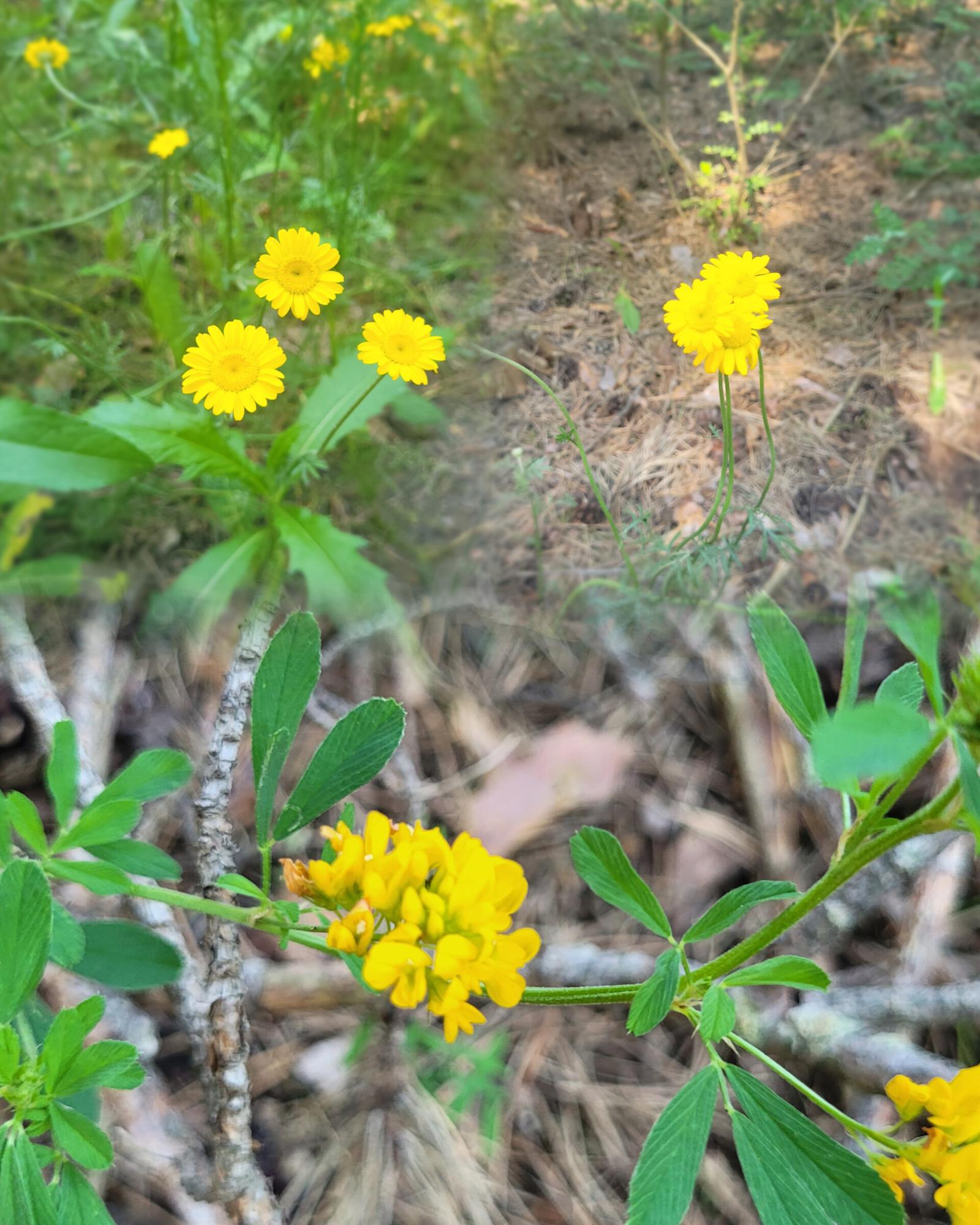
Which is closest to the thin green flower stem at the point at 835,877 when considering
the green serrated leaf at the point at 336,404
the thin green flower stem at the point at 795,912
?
the thin green flower stem at the point at 795,912

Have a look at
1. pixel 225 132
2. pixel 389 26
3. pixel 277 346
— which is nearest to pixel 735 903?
pixel 277 346

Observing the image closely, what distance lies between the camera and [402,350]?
1.08 m

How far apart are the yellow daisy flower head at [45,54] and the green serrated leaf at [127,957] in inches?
95.0

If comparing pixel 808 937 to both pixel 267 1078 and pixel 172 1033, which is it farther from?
pixel 172 1033

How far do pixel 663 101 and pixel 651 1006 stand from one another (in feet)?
4.42

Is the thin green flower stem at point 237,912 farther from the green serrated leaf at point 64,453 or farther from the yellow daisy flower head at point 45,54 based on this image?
the yellow daisy flower head at point 45,54

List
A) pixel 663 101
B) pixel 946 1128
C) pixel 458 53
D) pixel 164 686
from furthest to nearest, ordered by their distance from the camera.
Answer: pixel 458 53 → pixel 164 686 → pixel 663 101 → pixel 946 1128

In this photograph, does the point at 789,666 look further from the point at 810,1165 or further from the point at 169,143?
the point at 169,143

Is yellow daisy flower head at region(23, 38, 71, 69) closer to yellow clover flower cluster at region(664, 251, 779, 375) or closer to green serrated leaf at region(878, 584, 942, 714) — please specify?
yellow clover flower cluster at region(664, 251, 779, 375)

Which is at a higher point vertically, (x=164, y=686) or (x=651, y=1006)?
(x=651, y=1006)

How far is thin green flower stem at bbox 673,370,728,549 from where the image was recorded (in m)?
1.19

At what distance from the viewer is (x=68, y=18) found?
8.61 feet

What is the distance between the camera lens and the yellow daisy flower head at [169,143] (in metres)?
2.00

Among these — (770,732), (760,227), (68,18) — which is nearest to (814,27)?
(760,227)
